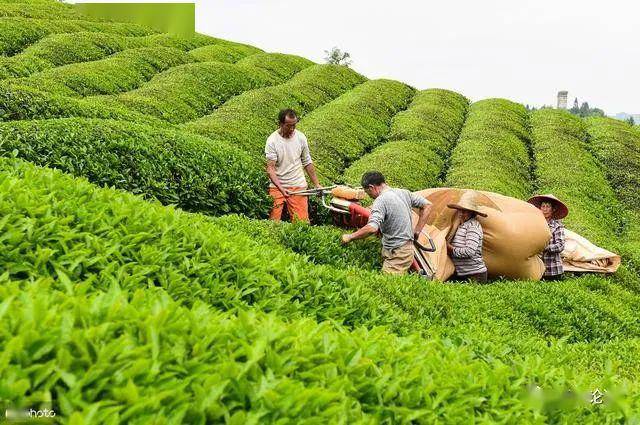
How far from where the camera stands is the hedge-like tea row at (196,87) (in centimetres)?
1739

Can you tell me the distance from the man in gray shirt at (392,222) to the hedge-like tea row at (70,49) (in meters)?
12.7

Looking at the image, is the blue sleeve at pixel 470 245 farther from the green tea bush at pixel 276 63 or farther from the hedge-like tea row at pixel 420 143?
the green tea bush at pixel 276 63

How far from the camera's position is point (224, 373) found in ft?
8.29

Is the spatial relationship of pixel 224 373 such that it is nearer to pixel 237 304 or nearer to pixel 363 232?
pixel 237 304

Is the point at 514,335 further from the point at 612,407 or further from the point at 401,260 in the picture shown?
the point at 612,407

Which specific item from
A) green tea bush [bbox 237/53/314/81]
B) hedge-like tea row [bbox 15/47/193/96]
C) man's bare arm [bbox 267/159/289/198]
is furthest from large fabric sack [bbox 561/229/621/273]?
green tea bush [bbox 237/53/314/81]

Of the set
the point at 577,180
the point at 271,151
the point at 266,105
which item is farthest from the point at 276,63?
the point at 271,151

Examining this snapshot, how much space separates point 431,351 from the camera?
3518 mm

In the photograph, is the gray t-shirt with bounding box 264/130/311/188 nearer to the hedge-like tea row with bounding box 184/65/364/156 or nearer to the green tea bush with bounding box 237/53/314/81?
the hedge-like tea row with bounding box 184/65/364/156

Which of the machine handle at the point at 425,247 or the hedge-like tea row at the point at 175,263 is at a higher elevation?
the hedge-like tea row at the point at 175,263

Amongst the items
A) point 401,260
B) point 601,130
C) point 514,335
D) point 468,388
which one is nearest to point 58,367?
point 468,388

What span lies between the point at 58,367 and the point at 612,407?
282 cm

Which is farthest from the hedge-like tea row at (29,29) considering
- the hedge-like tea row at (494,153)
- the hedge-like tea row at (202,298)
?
the hedge-like tea row at (202,298)

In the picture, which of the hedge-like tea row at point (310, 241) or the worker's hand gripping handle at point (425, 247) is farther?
the worker's hand gripping handle at point (425, 247)
